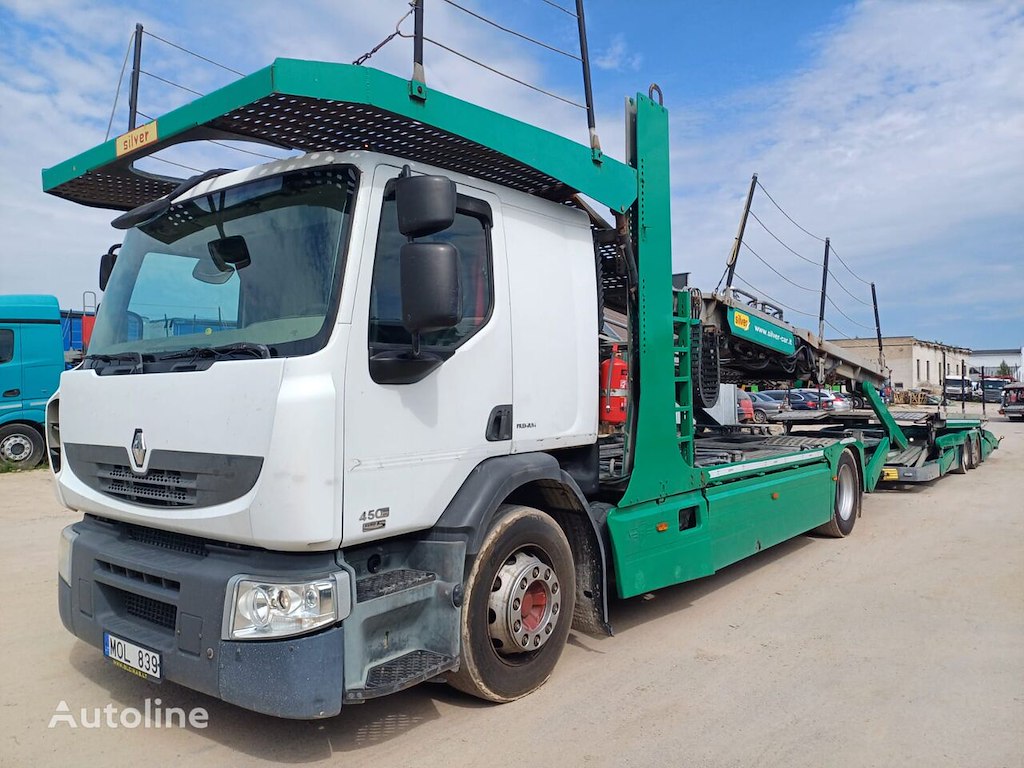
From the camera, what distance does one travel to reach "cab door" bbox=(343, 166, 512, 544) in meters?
3.17

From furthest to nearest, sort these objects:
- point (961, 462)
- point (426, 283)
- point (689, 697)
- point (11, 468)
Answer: point (961, 462), point (11, 468), point (689, 697), point (426, 283)

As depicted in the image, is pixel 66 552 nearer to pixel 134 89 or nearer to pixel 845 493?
pixel 134 89

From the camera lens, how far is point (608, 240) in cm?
490

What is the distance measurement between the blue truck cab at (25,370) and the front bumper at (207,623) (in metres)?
11.4

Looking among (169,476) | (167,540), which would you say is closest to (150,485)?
(169,476)

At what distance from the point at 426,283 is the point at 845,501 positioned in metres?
6.89

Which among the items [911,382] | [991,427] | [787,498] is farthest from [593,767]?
[911,382]

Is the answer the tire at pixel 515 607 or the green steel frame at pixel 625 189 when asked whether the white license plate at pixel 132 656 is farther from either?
the green steel frame at pixel 625 189

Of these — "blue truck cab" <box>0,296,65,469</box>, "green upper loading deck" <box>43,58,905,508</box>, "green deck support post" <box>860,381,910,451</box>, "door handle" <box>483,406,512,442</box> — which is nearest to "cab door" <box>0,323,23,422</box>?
"blue truck cab" <box>0,296,65,469</box>

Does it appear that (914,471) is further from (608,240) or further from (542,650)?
(542,650)

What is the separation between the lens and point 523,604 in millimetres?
3920

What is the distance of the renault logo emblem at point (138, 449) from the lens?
11.2 feet

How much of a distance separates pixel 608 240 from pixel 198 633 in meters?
3.29

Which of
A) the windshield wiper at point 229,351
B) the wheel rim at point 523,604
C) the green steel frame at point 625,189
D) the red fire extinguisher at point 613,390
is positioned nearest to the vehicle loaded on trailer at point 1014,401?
the green steel frame at point 625,189
